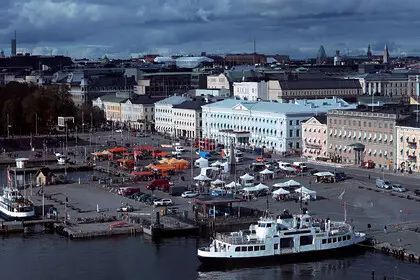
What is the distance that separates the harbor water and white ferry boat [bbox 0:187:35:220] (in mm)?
5377

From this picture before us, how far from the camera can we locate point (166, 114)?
98500mm

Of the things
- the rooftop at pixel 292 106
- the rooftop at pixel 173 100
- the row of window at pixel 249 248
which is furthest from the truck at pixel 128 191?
the rooftop at pixel 173 100

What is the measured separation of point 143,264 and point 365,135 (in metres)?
27.9

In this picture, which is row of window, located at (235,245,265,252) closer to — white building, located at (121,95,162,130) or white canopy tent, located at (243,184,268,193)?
white canopy tent, located at (243,184,268,193)

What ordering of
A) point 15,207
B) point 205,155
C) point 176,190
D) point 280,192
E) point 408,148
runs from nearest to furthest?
point 15,207, point 280,192, point 176,190, point 408,148, point 205,155

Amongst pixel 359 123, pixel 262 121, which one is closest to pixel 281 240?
pixel 359 123

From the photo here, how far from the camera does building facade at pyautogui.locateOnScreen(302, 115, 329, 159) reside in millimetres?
69250

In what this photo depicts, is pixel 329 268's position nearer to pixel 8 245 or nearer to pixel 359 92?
pixel 8 245

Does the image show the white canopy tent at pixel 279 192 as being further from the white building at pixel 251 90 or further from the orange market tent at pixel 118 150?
the white building at pixel 251 90

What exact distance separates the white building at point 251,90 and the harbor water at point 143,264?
54740 mm

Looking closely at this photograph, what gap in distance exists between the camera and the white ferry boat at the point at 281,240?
1563 inches

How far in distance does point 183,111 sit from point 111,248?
50788mm

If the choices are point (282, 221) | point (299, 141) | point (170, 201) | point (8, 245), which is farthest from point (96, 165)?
point (282, 221)

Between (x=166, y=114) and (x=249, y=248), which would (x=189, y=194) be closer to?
(x=249, y=248)
